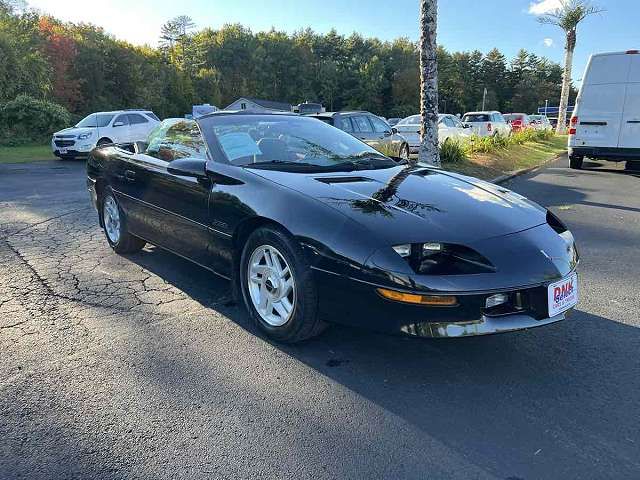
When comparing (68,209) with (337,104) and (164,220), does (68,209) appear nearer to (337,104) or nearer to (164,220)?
(164,220)

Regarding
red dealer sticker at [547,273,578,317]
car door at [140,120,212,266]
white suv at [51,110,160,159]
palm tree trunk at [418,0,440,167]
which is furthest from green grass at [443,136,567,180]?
white suv at [51,110,160,159]

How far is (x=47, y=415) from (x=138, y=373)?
0.53 m

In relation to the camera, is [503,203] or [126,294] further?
[126,294]

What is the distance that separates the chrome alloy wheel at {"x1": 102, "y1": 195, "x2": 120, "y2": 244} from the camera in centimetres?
527

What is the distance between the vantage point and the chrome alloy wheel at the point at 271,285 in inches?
128

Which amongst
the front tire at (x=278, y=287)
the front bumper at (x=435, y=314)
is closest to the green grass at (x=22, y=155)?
the front tire at (x=278, y=287)

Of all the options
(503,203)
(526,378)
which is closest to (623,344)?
(526,378)

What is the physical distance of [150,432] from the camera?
2.49 m

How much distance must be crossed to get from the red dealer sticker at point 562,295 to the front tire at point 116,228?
12.6 ft

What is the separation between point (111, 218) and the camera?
5414mm

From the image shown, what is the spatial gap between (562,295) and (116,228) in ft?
13.9

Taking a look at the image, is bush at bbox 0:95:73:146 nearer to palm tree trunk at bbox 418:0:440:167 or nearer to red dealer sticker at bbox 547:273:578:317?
palm tree trunk at bbox 418:0:440:167

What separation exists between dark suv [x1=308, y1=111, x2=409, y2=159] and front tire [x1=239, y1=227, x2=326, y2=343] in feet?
30.2

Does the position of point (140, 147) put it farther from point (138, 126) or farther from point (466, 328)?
point (138, 126)
